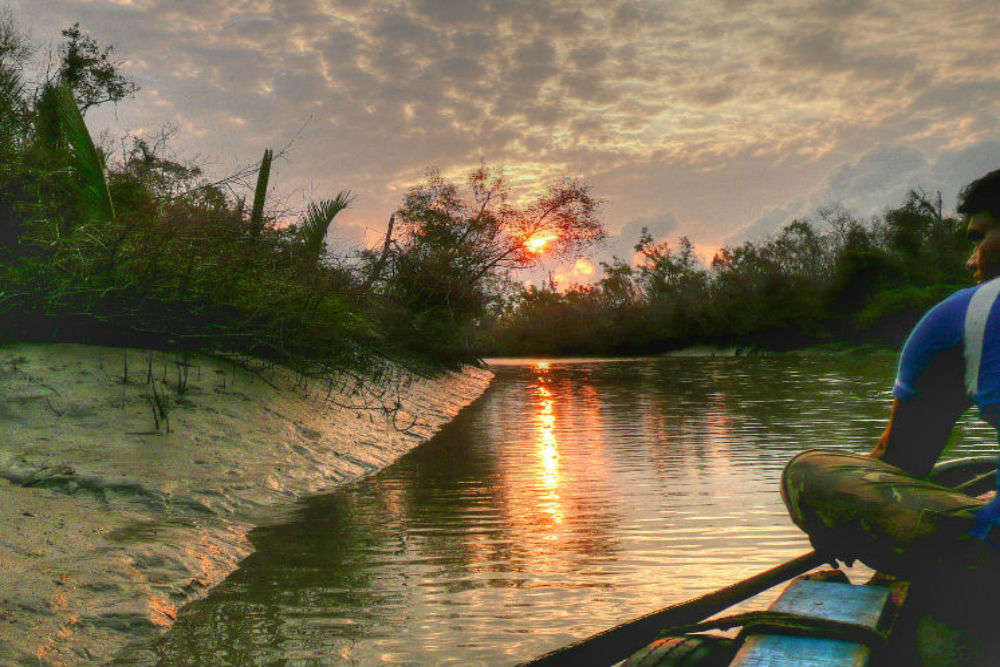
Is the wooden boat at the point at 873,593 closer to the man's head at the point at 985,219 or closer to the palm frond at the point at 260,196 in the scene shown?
the man's head at the point at 985,219

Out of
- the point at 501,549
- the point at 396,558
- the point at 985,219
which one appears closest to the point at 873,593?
the point at 985,219

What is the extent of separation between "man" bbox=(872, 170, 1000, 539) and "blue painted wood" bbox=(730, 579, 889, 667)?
1.34 ft

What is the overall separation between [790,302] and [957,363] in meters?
63.6

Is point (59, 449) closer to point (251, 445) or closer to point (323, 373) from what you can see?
point (251, 445)

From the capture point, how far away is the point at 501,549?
218 inches

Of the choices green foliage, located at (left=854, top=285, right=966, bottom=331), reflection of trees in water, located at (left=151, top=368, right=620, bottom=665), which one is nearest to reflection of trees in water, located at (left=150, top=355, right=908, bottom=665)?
reflection of trees in water, located at (left=151, top=368, right=620, bottom=665)

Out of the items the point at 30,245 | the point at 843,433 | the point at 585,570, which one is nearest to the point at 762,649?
the point at 585,570

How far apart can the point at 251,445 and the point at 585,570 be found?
450 cm

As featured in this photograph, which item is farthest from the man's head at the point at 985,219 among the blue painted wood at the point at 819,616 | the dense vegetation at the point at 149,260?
the dense vegetation at the point at 149,260

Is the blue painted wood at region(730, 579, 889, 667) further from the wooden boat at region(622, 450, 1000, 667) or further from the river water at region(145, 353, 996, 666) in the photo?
the river water at region(145, 353, 996, 666)

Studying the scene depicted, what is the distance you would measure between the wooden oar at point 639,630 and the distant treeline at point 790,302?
5111cm

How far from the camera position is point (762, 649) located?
2.39 m

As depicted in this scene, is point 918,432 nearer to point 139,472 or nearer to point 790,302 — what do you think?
point 139,472

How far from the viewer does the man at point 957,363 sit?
2596mm
